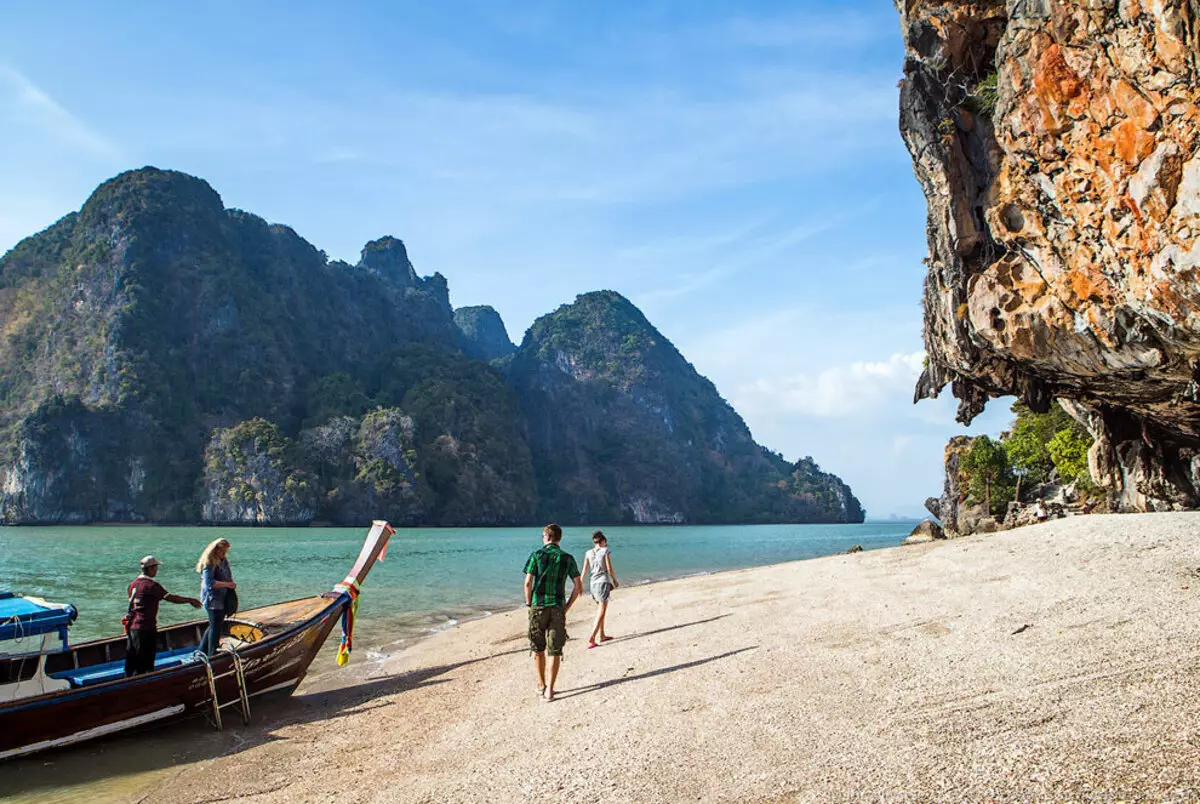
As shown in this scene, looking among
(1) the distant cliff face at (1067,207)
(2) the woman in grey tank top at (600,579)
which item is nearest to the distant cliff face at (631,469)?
(1) the distant cliff face at (1067,207)

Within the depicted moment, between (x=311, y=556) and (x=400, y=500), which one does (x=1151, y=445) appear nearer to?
(x=311, y=556)

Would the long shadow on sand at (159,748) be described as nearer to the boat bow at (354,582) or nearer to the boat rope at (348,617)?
the boat rope at (348,617)

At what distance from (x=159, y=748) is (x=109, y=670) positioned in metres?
2.25

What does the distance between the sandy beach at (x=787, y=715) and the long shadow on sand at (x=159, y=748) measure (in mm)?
40

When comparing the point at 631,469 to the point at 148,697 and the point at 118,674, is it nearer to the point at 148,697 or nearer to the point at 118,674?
the point at 118,674

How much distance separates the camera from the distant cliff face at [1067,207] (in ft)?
30.9

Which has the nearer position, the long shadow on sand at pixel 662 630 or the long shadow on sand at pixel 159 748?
the long shadow on sand at pixel 159 748

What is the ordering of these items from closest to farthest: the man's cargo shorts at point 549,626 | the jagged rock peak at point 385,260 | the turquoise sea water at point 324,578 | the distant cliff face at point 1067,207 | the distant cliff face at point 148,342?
the man's cargo shorts at point 549,626
the distant cliff face at point 1067,207
the turquoise sea water at point 324,578
the distant cliff face at point 148,342
the jagged rock peak at point 385,260

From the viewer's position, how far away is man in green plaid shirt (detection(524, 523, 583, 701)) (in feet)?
26.9

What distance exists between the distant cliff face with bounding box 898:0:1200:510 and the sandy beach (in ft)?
12.9

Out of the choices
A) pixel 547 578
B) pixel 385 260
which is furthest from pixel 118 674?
pixel 385 260

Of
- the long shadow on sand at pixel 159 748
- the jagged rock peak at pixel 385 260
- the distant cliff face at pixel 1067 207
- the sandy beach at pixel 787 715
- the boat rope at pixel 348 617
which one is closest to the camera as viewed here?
the sandy beach at pixel 787 715

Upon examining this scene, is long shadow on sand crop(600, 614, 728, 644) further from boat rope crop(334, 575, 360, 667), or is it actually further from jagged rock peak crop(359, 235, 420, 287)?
jagged rock peak crop(359, 235, 420, 287)

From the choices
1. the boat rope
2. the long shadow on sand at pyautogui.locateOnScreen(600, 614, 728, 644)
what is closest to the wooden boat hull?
the boat rope
